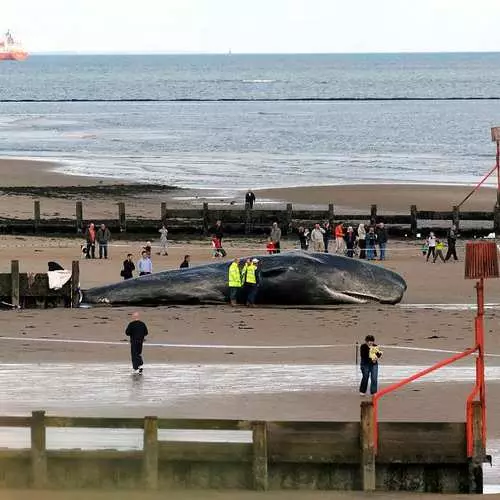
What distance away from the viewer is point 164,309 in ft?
100

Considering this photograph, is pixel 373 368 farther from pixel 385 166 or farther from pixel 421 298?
pixel 385 166

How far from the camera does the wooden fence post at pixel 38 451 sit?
16547 millimetres

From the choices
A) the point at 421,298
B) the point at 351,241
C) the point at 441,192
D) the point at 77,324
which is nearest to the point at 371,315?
the point at 421,298

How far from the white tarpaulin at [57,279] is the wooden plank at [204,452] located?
45.7ft

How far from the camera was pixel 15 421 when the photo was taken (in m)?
16.7

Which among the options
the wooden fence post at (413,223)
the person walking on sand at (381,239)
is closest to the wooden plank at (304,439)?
the person walking on sand at (381,239)

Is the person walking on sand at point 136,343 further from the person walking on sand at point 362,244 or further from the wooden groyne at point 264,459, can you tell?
the person walking on sand at point 362,244

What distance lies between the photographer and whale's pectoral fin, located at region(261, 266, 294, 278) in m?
30.9

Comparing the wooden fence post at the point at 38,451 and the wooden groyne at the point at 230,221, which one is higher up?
the wooden groyne at the point at 230,221

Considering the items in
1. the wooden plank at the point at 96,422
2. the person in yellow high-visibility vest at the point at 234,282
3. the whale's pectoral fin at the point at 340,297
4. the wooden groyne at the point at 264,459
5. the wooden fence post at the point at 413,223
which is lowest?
the wooden groyne at the point at 264,459

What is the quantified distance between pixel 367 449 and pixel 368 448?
0.06 feet

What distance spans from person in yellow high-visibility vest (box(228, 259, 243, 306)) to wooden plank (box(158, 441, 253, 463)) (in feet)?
45.7

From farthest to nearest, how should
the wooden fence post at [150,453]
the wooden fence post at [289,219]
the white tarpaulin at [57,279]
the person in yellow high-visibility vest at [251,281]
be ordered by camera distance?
the wooden fence post at [289,219] < the person in yellow high-visibility vest at [251,281] < the white tarpaulin at [57,279] < the wooden fence post at [150,453]

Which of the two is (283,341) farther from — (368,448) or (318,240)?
(318,240)
